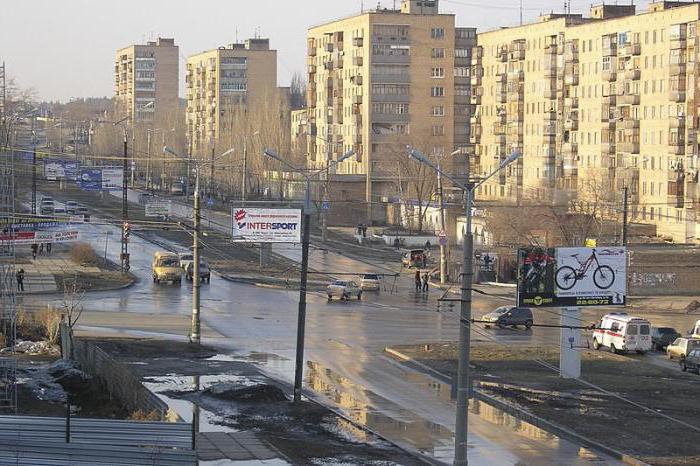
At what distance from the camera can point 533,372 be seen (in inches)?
1468

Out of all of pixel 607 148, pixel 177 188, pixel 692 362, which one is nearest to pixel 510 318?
pixel 692 362

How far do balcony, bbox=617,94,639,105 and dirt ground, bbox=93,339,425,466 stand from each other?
5253cm

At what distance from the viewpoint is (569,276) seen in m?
37.1

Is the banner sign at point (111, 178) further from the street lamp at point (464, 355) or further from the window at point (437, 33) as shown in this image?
the street lamp at point (464, 355)

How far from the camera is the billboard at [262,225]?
6056 centimetres

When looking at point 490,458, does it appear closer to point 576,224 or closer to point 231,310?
point 231,310

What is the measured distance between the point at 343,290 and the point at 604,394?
24.4 meters

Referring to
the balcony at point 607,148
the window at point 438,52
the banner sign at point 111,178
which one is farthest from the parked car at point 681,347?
the window at point 438,52

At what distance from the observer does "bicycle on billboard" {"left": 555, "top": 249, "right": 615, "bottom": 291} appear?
3706cm

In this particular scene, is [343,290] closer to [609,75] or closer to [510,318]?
[510,318]

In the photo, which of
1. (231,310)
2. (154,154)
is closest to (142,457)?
(231,310)

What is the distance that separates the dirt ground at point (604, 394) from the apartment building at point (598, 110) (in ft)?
111

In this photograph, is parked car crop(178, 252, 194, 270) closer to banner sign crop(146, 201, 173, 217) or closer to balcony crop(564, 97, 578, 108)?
banner sign crop(146, 201, 173, 217)

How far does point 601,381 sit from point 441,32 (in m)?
70.6
